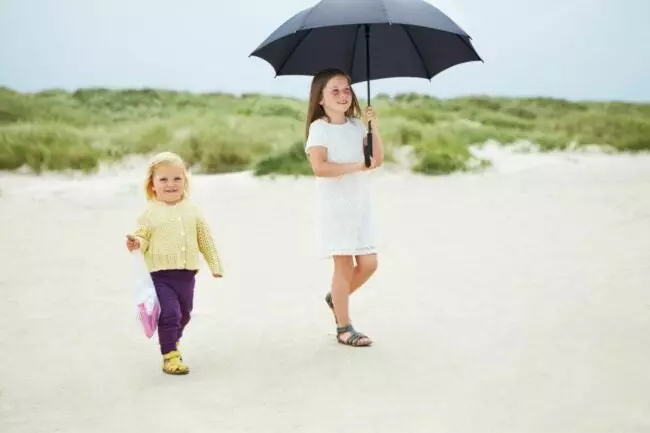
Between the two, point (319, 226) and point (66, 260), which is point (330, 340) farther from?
point (66, 260)

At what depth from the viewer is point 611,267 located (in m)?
4.92

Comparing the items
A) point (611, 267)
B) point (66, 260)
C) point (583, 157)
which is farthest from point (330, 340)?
point (583, 157)

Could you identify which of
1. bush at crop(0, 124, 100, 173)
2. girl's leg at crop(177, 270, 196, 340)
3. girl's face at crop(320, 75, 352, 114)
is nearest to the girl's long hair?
girl's face at crop(320, 75, 352, 114)

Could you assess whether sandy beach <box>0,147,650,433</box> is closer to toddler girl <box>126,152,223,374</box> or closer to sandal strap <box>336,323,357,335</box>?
sandal strap <box>336,323,357,335</box>

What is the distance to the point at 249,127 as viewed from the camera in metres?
11.3

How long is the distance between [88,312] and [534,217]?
3.53 meters

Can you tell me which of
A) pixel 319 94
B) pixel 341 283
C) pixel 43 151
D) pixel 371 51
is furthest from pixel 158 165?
pixel 43 151

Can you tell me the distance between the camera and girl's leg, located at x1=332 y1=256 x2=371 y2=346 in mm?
3525

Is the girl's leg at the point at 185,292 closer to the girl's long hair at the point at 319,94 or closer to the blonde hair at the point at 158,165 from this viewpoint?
the blonde hair at the point at 158,165

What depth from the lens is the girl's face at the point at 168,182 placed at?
321cm

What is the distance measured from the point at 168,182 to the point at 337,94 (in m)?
0.72

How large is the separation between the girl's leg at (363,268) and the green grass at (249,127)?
535cm

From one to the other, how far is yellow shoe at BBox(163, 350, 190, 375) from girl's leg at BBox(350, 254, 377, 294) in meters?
0.75

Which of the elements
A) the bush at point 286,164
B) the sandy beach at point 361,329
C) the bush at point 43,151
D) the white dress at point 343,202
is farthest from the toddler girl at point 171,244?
the bush at point 43,151
